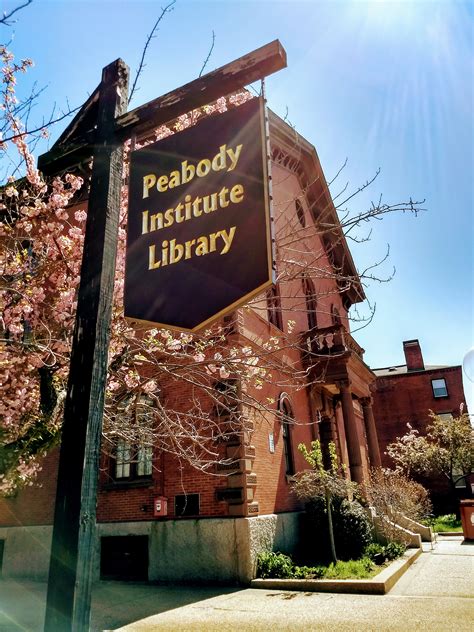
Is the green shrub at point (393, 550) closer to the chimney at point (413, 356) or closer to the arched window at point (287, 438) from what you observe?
the arched window at point (287, 438)

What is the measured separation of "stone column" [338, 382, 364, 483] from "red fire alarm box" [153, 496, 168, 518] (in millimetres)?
6508

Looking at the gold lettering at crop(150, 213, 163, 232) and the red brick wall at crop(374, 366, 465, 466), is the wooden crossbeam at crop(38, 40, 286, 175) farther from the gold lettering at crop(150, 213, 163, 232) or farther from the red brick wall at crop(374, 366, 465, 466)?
the red brick wall at crop(374, 366, 465, 466)

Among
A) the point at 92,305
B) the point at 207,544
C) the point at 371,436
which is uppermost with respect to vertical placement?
the point at 371,436

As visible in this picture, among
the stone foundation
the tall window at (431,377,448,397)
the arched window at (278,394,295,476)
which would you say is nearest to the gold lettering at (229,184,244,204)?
the stone foundation

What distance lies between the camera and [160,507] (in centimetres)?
1048

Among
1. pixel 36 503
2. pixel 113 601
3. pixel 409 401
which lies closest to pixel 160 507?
pixel 113 601

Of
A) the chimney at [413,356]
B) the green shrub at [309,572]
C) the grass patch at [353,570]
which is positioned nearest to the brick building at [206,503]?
the green shrub at [309,572]

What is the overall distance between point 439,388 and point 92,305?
3598 cm

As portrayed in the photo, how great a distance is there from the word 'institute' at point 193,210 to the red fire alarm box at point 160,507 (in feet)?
29.1

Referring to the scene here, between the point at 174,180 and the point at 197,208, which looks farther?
the point at 174,180

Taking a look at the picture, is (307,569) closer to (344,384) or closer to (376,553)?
(376,553)

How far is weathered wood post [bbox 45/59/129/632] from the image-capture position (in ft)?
7.32

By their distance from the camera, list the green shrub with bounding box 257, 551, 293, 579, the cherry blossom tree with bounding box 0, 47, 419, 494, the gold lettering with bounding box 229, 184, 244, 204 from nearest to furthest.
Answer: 1. the gold lettering with bounding box 229, 184, 244, 204
2. the cherry blossom tree with bounding box 0, 47, 419, 494
3. the green shrub with bounding box 257, 551, 293, 579

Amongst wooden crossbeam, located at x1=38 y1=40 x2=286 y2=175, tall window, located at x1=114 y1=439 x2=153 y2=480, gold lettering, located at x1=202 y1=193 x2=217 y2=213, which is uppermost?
wooden crossbeam, located at x1=38 y1=40 x2=286 y2=175
